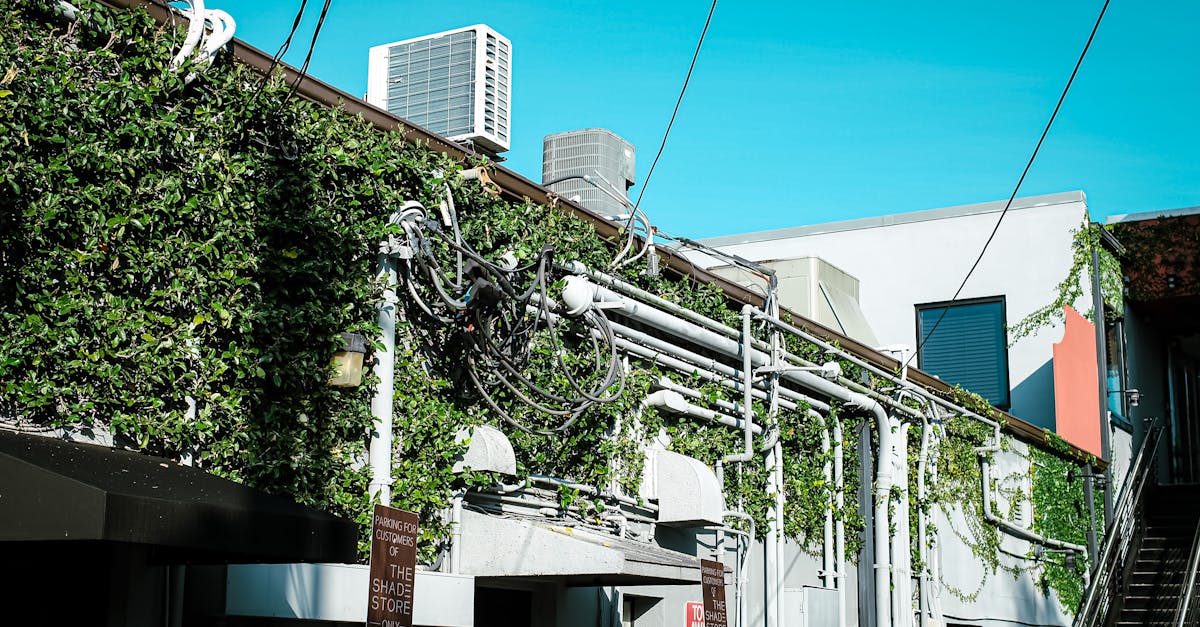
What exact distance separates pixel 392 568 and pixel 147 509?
188cm

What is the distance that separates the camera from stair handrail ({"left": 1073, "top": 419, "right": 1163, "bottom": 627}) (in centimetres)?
1858

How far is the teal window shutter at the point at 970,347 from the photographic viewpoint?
21.4 meters

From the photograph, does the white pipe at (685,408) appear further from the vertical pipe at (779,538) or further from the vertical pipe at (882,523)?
the vertical pipe at (882,523)

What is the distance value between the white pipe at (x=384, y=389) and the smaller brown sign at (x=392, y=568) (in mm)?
943

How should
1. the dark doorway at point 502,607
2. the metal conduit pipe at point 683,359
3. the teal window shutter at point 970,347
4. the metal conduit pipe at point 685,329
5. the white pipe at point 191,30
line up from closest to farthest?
the white pipe at point 191,30
the dark doorway at point 502,607
the metal conduit pipe at point 685,329
the metal conduit pipe at point 683,359
the teal window shutter at point 970,347

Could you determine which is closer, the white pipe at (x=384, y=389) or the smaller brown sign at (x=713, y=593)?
the white pipe at (x=384, y=389)

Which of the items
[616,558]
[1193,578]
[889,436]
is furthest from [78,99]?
[1193,578]

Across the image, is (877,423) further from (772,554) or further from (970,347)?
(970,347)

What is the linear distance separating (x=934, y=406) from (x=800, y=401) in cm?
335

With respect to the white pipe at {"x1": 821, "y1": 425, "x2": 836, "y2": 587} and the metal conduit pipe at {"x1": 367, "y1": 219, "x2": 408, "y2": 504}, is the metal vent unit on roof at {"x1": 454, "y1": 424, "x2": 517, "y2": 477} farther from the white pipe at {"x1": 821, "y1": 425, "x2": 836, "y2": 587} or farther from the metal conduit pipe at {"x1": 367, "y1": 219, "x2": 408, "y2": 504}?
the white pipe at {"x1": 821, "y1": 425, "x2": 836, "y2": 587}

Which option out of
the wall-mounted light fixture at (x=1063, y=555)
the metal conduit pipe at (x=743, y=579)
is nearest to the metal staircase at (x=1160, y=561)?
the wall-mounted light fixture at (x=1063, y=555)

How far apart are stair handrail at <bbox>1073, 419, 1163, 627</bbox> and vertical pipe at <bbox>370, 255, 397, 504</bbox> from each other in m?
12.9

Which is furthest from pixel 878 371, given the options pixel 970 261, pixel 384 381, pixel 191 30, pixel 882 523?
pixel 191 30

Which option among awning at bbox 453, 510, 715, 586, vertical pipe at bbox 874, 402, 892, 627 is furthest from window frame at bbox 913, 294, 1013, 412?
awning at bbox 453, 510, 715, 586
